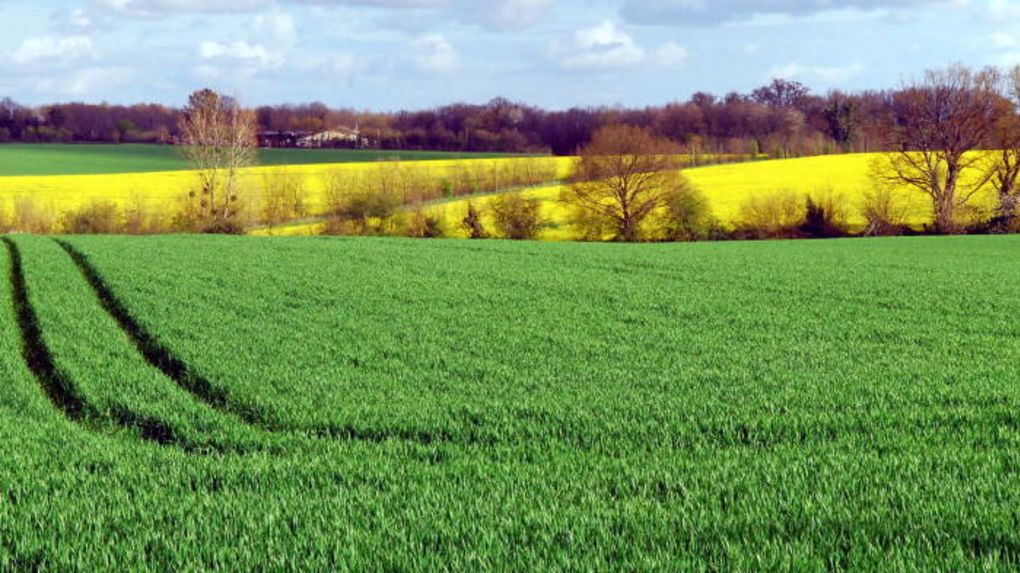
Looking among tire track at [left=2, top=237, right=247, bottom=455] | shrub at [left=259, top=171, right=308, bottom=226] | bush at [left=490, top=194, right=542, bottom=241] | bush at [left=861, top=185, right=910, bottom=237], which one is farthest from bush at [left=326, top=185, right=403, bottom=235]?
tire track at [left=2, top=237, right=247, bottom=455]

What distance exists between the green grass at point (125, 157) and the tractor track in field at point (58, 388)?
88867 millimetres

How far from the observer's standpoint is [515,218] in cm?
6475

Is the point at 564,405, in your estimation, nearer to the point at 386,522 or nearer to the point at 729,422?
the point at 729,422

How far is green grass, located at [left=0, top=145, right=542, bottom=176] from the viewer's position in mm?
106438

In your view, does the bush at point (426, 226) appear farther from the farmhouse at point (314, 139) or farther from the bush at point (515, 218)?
the farmhouse at point (314, 139)

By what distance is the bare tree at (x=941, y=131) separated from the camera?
66.4 meters

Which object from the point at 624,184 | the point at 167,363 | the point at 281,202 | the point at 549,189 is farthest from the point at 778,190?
the point at 167,363

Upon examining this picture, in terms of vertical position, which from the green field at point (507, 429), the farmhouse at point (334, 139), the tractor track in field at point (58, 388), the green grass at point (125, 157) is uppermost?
the farmhouse at point (334, 139)

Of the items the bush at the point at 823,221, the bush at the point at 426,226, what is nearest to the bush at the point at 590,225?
the bush at the point at 426,226

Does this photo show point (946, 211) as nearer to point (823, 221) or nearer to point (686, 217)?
point (823, 221)

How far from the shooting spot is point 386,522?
6875 mm

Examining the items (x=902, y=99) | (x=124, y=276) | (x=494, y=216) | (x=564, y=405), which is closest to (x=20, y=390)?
(x=564, y=405)

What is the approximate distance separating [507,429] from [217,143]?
2835 inches

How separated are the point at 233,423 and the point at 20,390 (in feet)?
12.6
